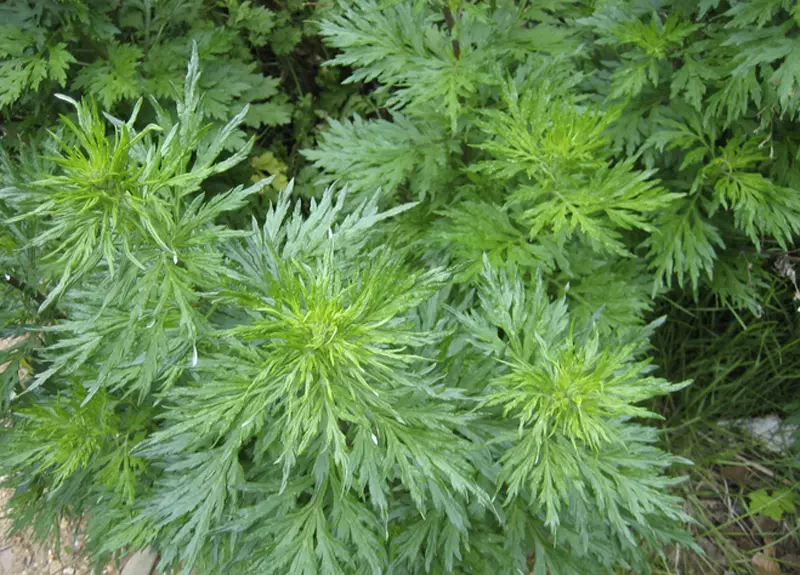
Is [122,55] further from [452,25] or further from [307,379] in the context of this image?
[307,379]

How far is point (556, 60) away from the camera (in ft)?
7.00

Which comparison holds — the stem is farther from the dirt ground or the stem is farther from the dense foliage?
the dirt ground

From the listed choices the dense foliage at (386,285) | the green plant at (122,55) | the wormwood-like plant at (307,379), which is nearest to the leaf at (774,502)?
the dense foliage at (386,285)

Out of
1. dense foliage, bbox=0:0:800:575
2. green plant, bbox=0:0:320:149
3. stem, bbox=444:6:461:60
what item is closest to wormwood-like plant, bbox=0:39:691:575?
dense foliage, bbox=0:0:800:575

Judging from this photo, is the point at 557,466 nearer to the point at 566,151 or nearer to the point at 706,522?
the point at 566,151

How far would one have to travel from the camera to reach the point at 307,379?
1.22 meters

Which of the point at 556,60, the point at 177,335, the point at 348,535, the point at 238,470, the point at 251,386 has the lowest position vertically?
the point at 348,535

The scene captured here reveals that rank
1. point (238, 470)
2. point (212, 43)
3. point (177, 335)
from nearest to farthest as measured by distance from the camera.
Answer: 1. point (177, 335)
2. point (238, 470)
3. point (212, 43)

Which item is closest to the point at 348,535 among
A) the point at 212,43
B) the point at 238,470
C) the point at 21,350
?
the point at 238,470

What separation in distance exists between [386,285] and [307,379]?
0.27m

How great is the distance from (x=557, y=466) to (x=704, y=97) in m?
1.54

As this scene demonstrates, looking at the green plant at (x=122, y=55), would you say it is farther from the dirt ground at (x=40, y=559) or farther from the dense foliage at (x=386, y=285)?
the dirt ground at (x=40, y=559)

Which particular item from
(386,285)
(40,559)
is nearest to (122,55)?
(386,285)

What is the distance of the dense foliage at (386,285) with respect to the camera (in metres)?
1.33
